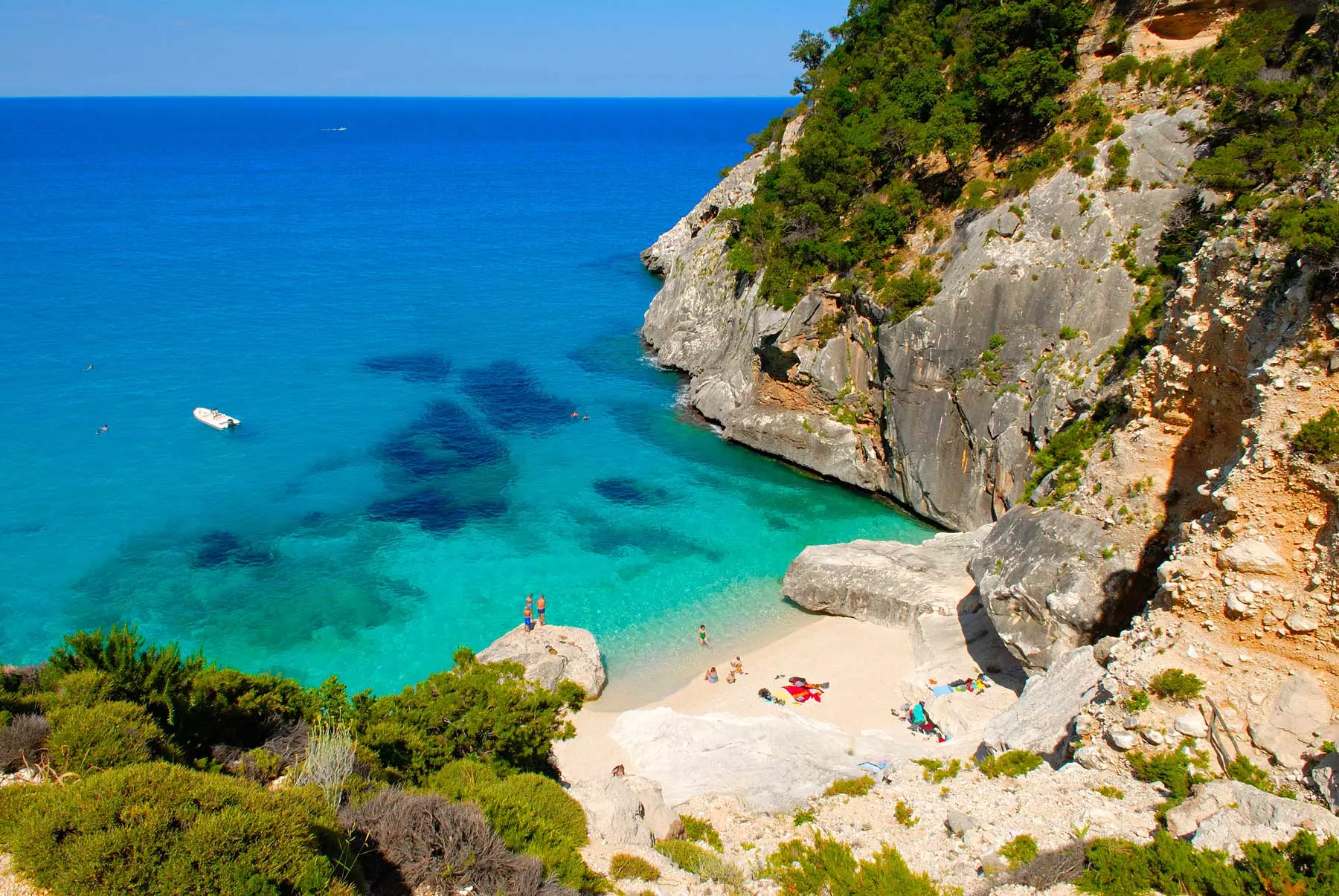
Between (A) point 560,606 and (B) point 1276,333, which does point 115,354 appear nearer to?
(A) point 560,606

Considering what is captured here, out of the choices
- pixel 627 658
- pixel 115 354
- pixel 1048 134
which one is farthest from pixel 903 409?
pixel 115 354

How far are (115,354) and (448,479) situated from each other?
28.7 meters

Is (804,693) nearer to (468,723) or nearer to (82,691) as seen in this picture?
(468,723)

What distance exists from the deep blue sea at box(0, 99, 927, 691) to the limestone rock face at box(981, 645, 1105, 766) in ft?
33.3

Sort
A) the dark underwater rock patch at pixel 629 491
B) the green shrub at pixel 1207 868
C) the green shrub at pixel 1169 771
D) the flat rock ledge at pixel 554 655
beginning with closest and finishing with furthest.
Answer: the green shrub at pixel 1207 868, the green shrub at pixel 1169 771, the flat rock ledge at pixel 554 655, the dark underwater rock patch at pixel 629 491

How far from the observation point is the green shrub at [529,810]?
43.1 feet

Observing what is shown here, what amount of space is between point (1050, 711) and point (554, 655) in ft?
43.8

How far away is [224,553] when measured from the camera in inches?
1228

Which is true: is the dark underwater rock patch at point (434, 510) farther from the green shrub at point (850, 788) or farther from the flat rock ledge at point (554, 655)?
the green shrub at point (850, 788)

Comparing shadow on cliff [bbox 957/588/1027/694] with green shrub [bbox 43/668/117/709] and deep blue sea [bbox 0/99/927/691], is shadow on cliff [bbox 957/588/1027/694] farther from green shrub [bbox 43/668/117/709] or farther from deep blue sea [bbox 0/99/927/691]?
green shrub [bbox 43/668/117/709]

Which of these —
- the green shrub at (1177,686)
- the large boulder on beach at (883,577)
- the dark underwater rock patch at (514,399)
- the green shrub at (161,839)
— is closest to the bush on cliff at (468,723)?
the green shrub at (161,839)

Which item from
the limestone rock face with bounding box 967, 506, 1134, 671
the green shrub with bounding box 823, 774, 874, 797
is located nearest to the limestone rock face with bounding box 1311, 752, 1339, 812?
the limestone rock face with bounding box 967, 506, 1134, 671

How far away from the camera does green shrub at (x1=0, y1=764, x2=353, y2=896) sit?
9.62 m

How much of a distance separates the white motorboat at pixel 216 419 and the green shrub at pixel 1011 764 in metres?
38.7
